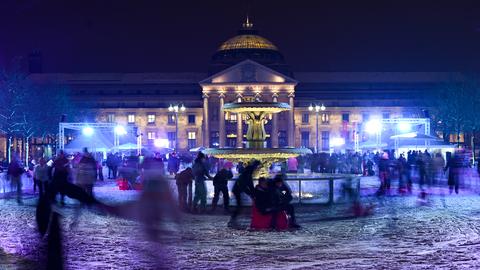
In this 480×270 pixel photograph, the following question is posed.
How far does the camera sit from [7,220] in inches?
840

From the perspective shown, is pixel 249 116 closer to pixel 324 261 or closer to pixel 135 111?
pixel 324 261

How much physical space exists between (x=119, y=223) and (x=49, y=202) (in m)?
8.60

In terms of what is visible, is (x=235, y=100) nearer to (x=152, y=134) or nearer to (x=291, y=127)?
(x=291, y=127)

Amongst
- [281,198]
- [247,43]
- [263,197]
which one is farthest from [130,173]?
[247,43]

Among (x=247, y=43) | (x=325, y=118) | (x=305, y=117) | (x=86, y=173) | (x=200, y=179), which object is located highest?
(x=247, y=43)

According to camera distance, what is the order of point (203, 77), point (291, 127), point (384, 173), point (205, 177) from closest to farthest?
point (205, 177) < point (384, 173) < point (291, 127) < point (203, 77)

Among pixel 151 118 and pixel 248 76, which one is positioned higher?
pixel 248 76

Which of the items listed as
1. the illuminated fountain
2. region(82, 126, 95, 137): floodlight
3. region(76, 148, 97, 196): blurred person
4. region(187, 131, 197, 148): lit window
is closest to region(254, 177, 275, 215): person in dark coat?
region(76, 148, 97, 196): blurred person

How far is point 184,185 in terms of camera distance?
2392 cm

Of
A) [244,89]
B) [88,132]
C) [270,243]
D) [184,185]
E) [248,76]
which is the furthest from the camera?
[244,89]

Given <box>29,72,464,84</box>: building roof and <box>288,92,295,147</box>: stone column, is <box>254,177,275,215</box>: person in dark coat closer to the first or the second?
<box>288,92,295,147</box>: stone column

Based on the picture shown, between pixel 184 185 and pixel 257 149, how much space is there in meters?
3.89

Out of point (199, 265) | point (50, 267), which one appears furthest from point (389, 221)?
point (50, 267)

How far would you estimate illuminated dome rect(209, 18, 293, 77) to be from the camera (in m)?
128
